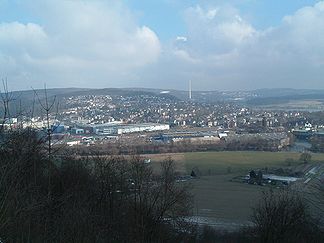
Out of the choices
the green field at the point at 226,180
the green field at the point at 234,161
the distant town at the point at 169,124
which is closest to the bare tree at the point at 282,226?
the green field at the point at 226,180

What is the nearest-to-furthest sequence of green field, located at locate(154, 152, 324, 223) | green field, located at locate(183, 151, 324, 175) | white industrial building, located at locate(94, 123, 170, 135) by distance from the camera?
green field, located at locate(154, 152, 324, 223) → green field, located at locate(183, 151, 324, 175) → white industrial building, located at locate(94, 123, 170, 135)

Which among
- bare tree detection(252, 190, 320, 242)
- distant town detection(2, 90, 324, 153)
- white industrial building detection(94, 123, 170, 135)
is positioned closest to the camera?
bare tree detection(252, 190, 320, 242)

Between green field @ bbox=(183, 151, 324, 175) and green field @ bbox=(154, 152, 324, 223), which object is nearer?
green field @ bbox=(154, 152, 324, 223)

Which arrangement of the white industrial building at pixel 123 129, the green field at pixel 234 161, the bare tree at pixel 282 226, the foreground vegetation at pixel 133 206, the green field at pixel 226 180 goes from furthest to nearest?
the white industrial building at pixel 123 129
the green field at pixel 234 161
the green field at pixel 226 180
the bare tree at pixel 282 226
the foreground vegetation at pixel 133 206

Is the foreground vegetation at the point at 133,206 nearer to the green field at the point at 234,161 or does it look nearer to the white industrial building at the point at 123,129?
the green field at the point at 234,161

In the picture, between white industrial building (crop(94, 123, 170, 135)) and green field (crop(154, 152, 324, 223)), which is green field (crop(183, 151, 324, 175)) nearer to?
green field (crop(154, 152, 324, 223))

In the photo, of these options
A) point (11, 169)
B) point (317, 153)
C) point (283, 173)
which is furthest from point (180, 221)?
point (317, 153)

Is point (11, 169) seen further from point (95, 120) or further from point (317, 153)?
point (95, 120)

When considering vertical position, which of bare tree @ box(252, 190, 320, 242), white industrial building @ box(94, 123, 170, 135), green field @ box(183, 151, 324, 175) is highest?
bare tree @ box(252, 190, 320, 242)

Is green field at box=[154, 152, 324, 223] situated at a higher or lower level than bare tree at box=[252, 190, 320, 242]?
lower

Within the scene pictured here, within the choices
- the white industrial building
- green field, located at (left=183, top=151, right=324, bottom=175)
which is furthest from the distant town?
green field, located at (left=183, top=151, right=324, bottom=175)

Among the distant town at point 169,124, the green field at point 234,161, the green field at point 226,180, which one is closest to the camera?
the green field at point 226,180
